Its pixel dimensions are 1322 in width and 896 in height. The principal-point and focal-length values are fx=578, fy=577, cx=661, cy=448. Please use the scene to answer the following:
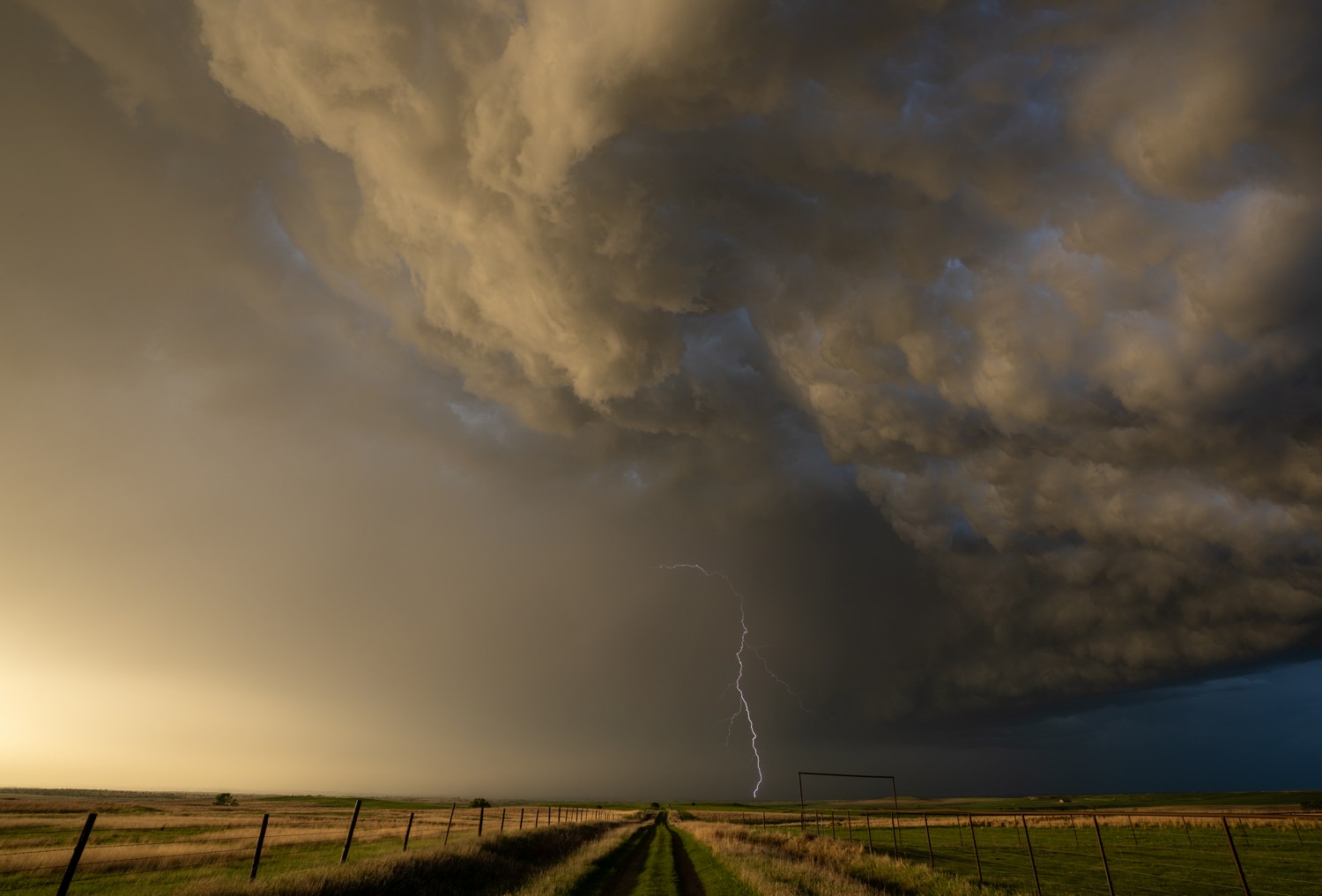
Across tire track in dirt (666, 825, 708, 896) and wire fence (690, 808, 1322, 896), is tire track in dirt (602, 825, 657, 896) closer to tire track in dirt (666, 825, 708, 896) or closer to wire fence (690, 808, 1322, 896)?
tire track in dirt (666, 825, 708, 896)

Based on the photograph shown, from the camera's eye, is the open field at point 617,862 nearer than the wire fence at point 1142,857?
Yes

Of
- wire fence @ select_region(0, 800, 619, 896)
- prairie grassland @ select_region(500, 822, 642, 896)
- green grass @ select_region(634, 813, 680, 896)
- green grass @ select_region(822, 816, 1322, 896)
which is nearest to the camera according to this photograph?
prairie grassland @ select_region(500, 822, 642, 896)

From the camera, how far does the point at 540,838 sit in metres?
28.4

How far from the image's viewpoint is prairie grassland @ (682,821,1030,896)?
1856 centimetres

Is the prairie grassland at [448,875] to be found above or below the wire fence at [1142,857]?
above

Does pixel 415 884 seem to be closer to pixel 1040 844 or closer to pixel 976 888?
pixel 976 888

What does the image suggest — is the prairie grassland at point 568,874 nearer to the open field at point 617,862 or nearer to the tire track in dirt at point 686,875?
the open field at point 617,862

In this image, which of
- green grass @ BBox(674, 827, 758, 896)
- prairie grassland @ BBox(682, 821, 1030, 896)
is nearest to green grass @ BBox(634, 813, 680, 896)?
green grass @ BBox(674, 827, 758, 896)

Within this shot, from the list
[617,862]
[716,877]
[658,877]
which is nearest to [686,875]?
[716,877]

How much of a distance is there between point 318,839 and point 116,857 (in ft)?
37.3

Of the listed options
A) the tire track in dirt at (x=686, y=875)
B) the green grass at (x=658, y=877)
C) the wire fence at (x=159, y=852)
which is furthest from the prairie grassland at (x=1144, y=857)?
the wire fence at (x=159, y=852)

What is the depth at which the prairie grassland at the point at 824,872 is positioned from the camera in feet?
60.9

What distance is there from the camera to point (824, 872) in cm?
2214

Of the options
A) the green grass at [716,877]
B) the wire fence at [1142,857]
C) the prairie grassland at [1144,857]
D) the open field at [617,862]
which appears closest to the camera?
the open field at [617,862]
